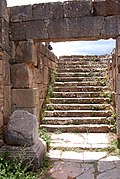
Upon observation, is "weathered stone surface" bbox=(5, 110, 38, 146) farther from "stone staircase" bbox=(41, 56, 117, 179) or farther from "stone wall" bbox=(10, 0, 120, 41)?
"stone wall" bbox=(10, 0, 120, 41)

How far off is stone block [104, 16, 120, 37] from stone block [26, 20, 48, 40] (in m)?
1.22

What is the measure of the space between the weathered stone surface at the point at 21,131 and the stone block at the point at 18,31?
1.71 meters

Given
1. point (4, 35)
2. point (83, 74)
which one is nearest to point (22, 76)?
point (4, 35)

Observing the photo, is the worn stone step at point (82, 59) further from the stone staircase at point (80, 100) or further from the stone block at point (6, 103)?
the stone block at point (6, 103)

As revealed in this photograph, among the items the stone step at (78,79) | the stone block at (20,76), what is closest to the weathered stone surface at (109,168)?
the stone block at (20,76)

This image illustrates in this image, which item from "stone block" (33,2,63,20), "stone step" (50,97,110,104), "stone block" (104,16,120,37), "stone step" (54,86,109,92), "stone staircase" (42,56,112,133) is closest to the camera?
"stone block" (104,16,120,37)

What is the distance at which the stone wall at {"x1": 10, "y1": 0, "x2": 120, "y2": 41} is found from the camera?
4820mm

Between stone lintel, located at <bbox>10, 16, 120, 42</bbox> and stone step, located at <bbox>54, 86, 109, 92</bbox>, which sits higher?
stone lintel, located at <bbox>10, 16, 120, 42</bbox>

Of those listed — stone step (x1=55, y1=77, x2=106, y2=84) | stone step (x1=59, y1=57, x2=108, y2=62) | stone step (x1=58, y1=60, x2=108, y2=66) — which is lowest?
stone step (x1=55, y1=77, x2=106, y2=84)

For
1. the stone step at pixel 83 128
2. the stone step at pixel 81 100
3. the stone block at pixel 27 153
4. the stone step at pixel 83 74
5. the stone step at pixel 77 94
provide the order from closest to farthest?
the stone block at pixel 27 153, the stone step at pixel 83 128, the stone step at pixel 81 100, the stone step at pixel 77 94, the stone step at pixel 83 74

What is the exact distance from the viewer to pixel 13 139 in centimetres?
428

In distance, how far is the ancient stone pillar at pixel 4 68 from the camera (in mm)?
4574

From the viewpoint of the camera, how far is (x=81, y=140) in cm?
565

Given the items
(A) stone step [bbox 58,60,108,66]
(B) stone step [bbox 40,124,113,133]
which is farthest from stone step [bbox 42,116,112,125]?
(A) stone step [bbox 58,60,108,66]
